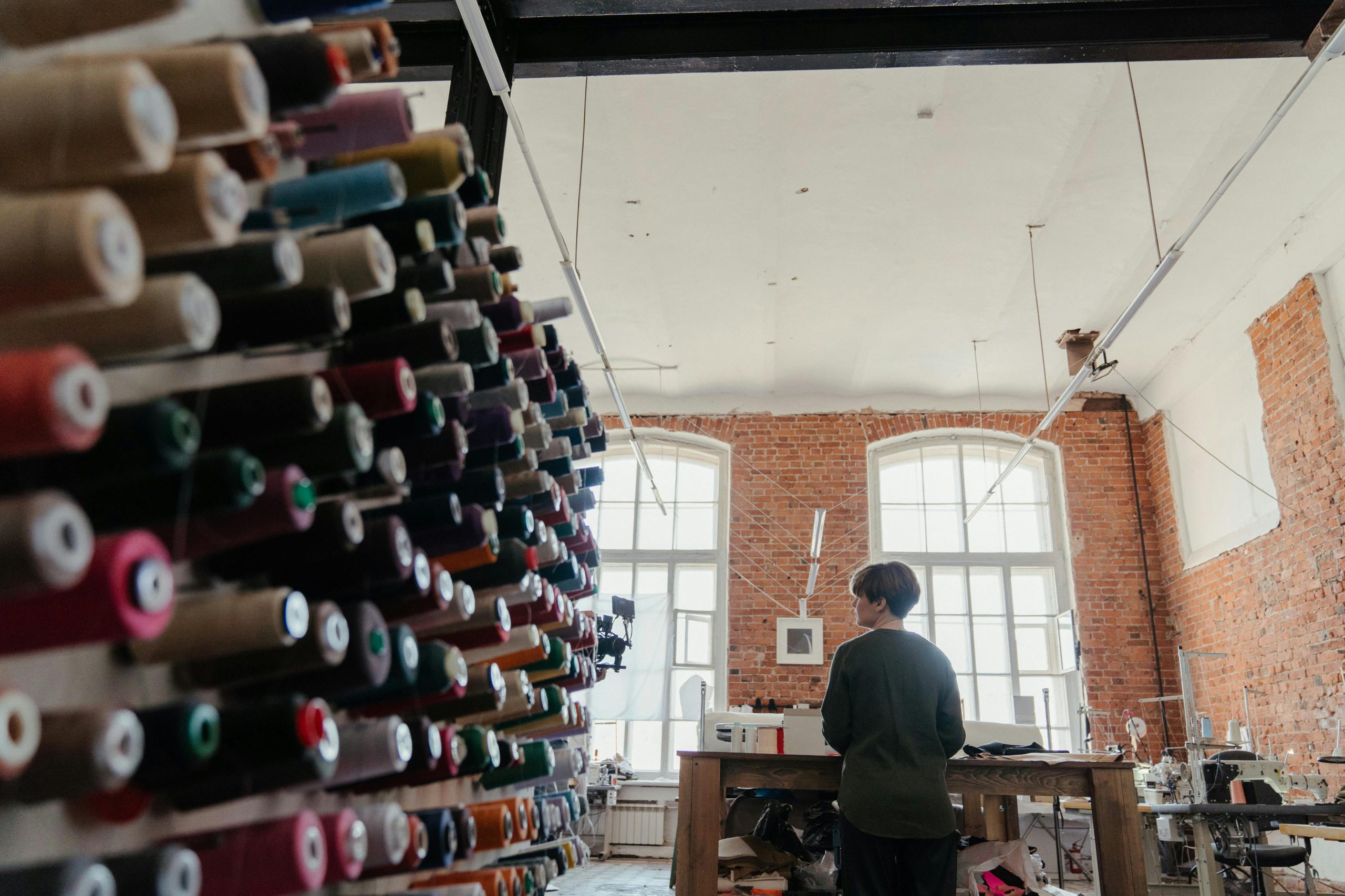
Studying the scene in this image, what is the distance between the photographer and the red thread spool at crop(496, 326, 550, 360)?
1.18 m

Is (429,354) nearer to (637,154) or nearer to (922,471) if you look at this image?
(637,154)

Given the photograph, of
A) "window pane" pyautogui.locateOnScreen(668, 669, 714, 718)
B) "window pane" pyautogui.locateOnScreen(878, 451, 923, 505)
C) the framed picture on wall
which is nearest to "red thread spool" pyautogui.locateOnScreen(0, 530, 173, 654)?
the framed picture on wall

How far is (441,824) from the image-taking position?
2.95 ft

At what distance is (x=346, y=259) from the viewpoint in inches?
28.2

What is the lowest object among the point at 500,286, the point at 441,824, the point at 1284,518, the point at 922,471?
the point at 441,824

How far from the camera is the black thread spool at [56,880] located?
0.51 meters

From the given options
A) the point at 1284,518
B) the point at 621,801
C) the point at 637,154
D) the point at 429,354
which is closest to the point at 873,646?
the point at 429,354

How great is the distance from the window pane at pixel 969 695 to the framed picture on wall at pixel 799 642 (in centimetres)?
134

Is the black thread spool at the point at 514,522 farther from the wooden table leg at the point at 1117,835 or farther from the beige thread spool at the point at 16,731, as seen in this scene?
the wooden table leg at the point at 1117,835

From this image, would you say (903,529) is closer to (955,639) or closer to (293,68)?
(955,639)

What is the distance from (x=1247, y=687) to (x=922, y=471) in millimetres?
3409

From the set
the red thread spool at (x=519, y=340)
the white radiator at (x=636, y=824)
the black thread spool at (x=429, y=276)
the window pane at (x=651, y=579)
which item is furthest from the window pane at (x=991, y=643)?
the black thread spool at (x=429, y=276)

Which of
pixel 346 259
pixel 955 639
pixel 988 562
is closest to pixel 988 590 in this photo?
pixel 988 562

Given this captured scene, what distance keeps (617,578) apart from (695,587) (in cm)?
81
